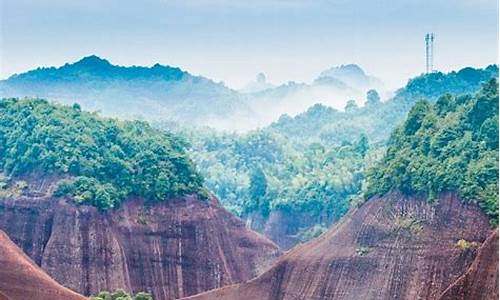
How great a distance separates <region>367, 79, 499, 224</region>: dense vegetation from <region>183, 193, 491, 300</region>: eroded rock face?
74cm

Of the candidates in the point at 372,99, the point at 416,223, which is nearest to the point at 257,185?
the point at 416,223

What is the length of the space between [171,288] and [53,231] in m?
7.10

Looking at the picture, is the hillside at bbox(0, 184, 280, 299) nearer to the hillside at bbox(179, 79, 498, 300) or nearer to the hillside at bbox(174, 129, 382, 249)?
the hillside at bbox(179, 79, 498, 300)

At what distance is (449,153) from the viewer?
66062 millimetres

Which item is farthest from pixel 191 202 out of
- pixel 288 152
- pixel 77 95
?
pixel 77 95

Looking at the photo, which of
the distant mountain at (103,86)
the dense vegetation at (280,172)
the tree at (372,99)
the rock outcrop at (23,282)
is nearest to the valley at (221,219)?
the rock outcrop at (23,282)

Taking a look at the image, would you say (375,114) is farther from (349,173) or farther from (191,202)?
(191,202)

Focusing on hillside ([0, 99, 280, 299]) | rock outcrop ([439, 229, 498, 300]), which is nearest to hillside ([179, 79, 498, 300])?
rock outcrop ([439, 229, 498, 300])

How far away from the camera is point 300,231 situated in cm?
10550

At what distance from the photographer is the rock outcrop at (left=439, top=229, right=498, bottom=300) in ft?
170

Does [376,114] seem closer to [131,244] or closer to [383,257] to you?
[131,244]

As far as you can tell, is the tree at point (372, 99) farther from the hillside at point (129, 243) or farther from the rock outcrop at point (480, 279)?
the rock outcrop at point (480, 279)

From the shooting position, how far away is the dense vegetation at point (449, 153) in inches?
2443

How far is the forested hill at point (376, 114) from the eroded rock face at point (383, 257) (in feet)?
185
